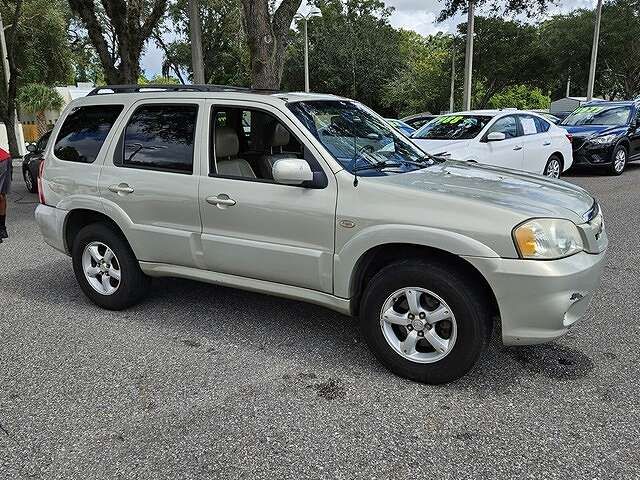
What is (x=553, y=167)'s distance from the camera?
1071cm

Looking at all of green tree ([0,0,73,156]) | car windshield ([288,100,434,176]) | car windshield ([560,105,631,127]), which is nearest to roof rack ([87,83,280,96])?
car windshield ([288,100,434,176])

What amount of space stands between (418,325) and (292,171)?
1.20 metres

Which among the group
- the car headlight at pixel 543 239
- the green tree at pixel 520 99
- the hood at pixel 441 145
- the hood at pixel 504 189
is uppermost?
the green tree at pixel 520 99

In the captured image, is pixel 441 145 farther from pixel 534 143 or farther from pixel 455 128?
pixel 534 143

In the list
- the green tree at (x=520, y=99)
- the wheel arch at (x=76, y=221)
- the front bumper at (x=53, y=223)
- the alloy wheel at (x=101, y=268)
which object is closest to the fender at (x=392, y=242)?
the alloy wheel at (x=101, y=268)

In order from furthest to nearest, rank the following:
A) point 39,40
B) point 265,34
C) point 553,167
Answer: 1. point 39,40
2. point 553,167
3. point 265,34

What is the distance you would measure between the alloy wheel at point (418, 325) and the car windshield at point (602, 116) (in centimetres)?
1197

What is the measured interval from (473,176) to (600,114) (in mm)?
11574

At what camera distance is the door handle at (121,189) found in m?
4.32

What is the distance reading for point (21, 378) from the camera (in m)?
3.56

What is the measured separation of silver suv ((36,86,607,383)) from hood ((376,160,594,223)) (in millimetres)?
18

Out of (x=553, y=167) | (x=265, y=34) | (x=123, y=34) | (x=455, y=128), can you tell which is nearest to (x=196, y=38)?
(x=265, y=34)

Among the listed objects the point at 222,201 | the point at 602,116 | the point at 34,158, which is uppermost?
the point at 602,116

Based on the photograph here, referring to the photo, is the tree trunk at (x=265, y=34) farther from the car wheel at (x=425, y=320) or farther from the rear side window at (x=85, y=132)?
the car wheel at (x=425, y=320)
